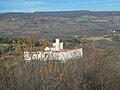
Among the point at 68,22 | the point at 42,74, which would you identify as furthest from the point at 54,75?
the point at 68,22

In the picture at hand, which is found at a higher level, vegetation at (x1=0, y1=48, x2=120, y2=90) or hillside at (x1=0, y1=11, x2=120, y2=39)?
vegetation at (x1=0, y1=48, x2=120, y2=90)

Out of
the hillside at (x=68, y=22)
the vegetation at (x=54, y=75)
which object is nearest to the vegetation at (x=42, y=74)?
the vegetation at (x=54, y=75)

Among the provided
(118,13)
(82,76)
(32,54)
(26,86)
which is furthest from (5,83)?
(118,13)

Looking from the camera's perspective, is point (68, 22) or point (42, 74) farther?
point (68, 22)

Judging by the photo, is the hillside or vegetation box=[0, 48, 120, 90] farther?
the hillside

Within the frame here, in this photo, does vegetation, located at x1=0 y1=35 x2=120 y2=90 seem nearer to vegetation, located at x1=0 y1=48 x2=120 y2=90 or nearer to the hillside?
vegetation, located at x1=0 y1=48 x2=120 y2=90

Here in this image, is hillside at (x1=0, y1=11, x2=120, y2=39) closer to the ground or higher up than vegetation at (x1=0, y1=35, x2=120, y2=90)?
closer to the ground

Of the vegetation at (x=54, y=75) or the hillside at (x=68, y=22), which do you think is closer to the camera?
the vegetation at (x=54, y=75)

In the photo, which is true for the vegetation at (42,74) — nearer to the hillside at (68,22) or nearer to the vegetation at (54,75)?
the vegetation at (54,75)

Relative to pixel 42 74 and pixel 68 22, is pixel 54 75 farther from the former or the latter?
pixel 68 22

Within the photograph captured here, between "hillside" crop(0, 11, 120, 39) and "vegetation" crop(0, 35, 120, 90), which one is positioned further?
"hillside" crop(0, 11, 120, 39)

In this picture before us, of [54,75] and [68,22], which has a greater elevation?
[54,75]

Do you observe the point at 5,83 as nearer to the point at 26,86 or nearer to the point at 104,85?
the point at 26,86

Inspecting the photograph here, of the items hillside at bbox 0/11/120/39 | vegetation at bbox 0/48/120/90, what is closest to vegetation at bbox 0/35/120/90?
vegetation at bbox 0/48/120/90
